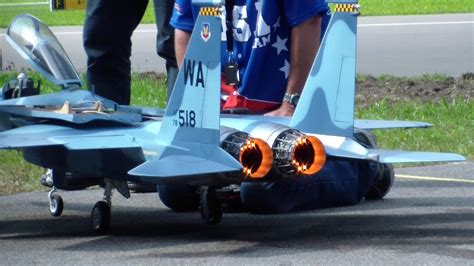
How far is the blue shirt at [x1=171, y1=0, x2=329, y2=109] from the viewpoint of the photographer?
24.7 feet

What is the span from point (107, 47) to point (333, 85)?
110 inches

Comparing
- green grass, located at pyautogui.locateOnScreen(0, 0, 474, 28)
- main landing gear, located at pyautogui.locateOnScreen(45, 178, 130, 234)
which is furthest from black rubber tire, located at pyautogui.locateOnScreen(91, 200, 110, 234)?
green grass, located at pyautogui.locateOnScreen(0, 0, 474, 28)

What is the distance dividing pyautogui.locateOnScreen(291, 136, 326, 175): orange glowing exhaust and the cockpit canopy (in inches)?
67.6

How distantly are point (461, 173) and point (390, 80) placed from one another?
4693 mm

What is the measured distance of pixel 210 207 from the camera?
6.83m

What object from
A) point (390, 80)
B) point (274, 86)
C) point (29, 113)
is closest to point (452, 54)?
point (390, 80)

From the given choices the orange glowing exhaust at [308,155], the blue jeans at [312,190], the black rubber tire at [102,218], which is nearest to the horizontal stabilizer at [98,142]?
the black rubber tire at [102,218]

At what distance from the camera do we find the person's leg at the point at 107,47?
896 cm

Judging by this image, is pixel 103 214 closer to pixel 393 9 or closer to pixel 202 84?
pixel 202 84

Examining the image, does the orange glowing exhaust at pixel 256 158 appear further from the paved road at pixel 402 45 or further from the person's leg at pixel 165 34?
the paved road at pixel 402 45

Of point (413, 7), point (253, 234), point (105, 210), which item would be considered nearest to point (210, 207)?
point (253, 234)

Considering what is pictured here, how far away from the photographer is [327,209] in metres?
7.62

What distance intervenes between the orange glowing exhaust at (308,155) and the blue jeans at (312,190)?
258mm

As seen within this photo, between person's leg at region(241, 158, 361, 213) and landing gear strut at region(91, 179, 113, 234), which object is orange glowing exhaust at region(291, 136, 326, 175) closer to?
person's leg at region(241, 158, 361, 213)
